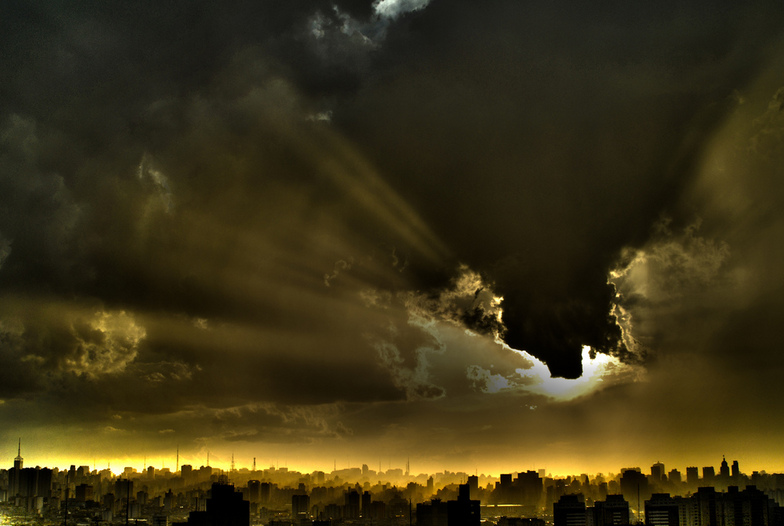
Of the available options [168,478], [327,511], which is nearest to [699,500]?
[327,511]

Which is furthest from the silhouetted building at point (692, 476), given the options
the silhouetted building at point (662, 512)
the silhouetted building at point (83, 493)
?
the silhouetted building at point (83, 493)

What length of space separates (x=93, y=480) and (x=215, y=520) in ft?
83.3

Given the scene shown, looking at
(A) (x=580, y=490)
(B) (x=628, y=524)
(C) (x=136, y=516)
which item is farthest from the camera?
(A) (x=580, y=490)

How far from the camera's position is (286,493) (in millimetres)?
53062

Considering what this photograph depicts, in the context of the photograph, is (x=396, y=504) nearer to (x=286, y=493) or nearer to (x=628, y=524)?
(x=286, y=493)

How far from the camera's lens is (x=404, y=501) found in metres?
46.5

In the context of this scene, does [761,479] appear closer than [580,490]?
Yes

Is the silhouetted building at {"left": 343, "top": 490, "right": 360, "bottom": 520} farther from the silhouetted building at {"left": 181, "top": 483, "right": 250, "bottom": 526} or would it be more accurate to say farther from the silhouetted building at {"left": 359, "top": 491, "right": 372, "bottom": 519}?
the silhouetted building at {"left": 181, "top": 483, "right": 250, "bottom": 526}

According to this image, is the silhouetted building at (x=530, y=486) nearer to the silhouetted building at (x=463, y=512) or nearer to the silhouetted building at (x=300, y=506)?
the silhouetted building at (x=300, y=506)

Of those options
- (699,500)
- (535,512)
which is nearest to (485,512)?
(535,512)

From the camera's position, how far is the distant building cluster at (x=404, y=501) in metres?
32.7

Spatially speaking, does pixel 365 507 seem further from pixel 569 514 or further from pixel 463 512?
pixel 463 512

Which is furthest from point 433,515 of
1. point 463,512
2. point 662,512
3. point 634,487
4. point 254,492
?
point 254,492

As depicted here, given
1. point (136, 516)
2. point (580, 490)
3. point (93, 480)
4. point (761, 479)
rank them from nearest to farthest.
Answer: point (136, 516) < point (761, 479) < point (580, 490) < point (93, 480)
